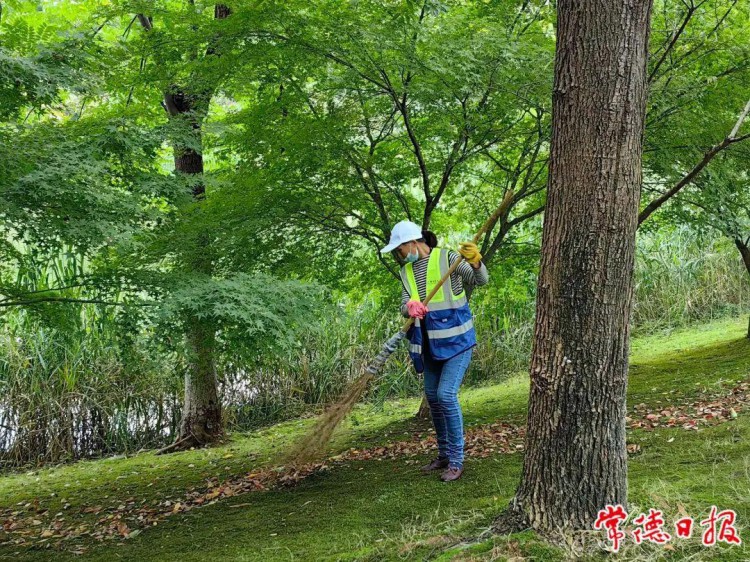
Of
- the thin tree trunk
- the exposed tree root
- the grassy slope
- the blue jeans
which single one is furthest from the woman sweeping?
the thin tree trunk

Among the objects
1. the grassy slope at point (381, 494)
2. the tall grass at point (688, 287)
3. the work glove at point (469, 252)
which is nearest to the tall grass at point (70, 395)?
the grassy slope at point (381, 494)

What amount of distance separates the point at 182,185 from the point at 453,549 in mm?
2744

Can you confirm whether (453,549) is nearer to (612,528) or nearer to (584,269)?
(612,528)

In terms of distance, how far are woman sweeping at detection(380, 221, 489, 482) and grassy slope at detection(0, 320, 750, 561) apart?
406 millimetres

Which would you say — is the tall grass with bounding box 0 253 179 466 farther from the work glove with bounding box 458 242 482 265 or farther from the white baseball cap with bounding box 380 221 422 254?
the work glove with bounding box 458 242 482 265

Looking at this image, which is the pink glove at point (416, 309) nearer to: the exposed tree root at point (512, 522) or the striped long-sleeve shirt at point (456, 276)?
the striped long-sleeve shirt at point (456, 276)

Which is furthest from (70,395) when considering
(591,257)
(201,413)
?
Result: (591,257)

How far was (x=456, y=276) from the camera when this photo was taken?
3.98 metres

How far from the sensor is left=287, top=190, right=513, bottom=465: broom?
3763 mm

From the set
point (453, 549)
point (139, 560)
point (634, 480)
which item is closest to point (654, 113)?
point (634, 480)

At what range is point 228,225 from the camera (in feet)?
15.2

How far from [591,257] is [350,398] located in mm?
1787

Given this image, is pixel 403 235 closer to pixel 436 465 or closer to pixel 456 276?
pixel 456 276

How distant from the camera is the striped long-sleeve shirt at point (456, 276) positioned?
3.89m
